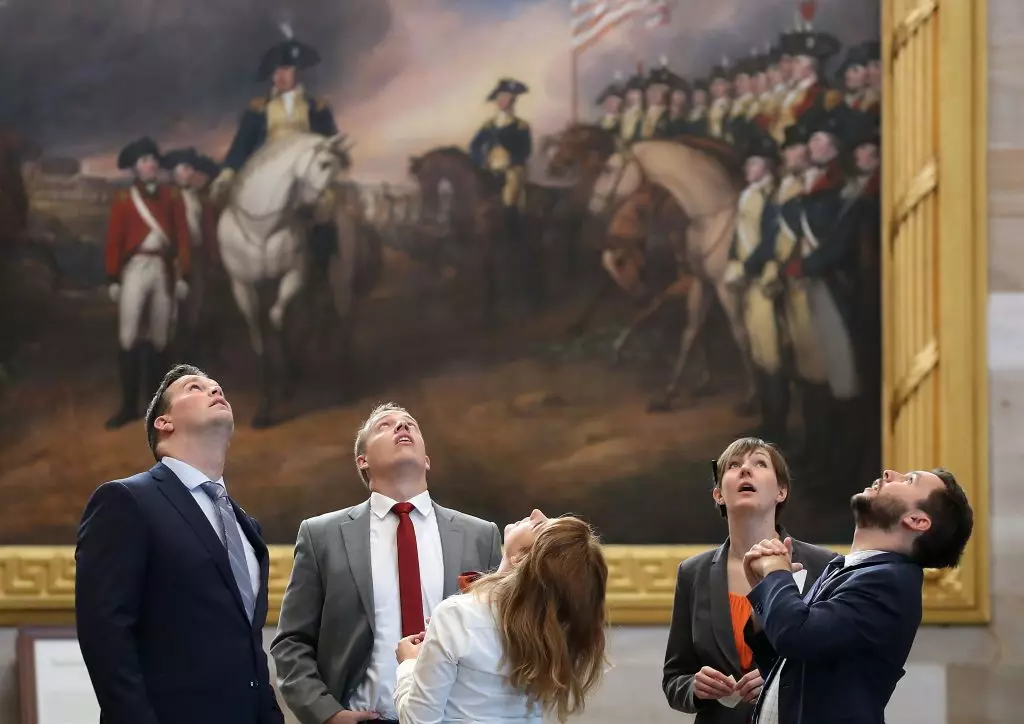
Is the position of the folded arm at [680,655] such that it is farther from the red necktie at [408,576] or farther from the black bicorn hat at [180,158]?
the black bicorn hat at [180,158]

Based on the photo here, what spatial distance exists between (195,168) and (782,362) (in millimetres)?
3285

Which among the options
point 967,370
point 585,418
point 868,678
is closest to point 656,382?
point 585,418

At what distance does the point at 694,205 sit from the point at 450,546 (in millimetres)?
2710

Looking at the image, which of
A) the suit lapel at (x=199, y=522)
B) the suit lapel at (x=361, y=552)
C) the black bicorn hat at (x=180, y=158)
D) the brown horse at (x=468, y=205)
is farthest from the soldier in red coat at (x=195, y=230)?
the suit lapel at (x=199, y=522)

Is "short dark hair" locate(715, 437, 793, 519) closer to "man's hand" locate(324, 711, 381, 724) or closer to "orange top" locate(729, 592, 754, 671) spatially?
"orange top" locate(729, 592, 754, 671)

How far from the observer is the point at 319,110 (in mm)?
6918

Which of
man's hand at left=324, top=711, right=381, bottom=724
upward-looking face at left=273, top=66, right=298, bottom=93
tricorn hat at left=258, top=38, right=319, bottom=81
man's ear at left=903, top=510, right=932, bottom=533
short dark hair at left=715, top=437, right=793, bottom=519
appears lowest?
man's hand at left=324, top=711, right=381, bottom=724

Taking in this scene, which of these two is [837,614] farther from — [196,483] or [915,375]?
[915,375]

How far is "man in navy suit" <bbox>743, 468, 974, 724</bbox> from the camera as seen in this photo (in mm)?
3672

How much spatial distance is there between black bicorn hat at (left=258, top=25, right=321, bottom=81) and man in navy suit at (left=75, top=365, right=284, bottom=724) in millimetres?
3224

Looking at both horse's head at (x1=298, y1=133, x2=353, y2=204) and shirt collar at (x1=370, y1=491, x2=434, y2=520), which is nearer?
shirt collar at (x1=370, y1=491, x2=434, y2=520)

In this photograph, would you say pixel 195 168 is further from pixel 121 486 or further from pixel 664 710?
pixel 664 710

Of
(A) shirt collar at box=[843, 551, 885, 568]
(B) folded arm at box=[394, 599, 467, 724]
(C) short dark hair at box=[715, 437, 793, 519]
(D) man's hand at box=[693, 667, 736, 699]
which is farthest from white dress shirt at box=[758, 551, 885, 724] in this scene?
(B) folded arm at box=[394, 599, 467, 724]

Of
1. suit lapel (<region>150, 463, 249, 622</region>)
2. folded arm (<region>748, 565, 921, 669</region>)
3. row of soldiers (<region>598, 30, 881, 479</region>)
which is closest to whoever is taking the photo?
folded arm (<region>748, 565, 921, 669</region>)
